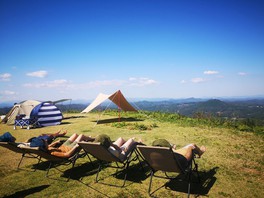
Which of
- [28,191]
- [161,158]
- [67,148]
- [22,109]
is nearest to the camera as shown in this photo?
[161,158]

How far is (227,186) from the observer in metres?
4.69

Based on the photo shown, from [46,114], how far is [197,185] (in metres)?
12.2

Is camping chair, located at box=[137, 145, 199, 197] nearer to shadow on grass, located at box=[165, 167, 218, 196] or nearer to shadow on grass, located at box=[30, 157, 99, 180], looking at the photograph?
shadow on grass, located at box=[165, 167, 218, 196]

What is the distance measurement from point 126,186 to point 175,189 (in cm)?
108

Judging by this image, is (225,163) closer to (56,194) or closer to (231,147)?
(231,147)

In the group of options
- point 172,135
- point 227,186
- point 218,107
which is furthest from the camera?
Result: point 218,107

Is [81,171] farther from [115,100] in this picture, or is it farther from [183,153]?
[115,100]

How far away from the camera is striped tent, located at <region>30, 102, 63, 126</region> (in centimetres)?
1427

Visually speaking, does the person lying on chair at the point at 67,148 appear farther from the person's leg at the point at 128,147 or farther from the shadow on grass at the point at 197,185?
the shadow on grass at the point at 197,185

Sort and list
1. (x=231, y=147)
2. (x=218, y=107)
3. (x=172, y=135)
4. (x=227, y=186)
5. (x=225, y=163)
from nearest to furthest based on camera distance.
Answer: (x=227, y=186) → (x=225, y=163) → (x=231, y=147) → (x=172, y=135) → (x=218, y=107)

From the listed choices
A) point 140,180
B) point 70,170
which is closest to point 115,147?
point 140,180

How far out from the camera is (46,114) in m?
14.5

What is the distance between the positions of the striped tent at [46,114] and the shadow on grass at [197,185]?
11.6m

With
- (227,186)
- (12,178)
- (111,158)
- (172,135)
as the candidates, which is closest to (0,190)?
(12,178)
